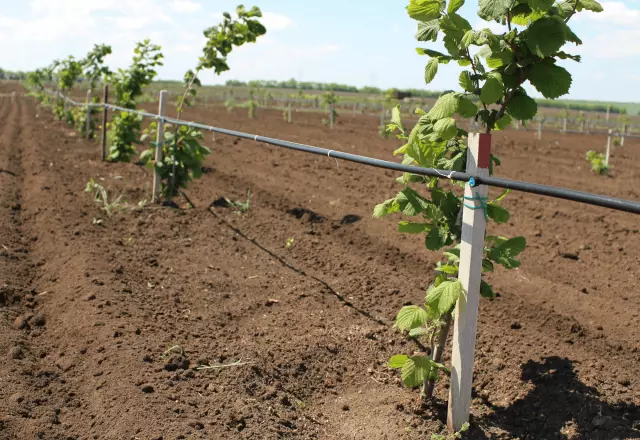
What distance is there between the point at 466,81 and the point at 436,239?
90 cm

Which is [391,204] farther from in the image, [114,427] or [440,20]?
[114,427]

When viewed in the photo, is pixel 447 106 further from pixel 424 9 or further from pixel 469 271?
pixel 469 271

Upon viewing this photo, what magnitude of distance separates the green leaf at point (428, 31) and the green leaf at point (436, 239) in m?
1.05

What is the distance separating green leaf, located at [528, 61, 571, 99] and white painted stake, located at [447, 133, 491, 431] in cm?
34

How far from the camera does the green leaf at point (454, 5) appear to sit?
10.3 feet

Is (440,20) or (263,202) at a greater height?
(440,20)

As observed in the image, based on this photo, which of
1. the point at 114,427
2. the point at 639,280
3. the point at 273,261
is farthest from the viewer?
the point at 273,261

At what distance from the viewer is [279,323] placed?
16.6ft

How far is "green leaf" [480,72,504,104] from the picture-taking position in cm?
308

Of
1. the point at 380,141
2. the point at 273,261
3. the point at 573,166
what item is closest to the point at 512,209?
the point at 273,261

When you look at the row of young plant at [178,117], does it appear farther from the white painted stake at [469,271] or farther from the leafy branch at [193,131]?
the white painted stake at [469,271]

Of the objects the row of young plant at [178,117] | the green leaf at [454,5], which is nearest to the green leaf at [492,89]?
the green leaf at [454,5]

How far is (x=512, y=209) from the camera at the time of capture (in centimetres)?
896

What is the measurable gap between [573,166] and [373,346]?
42.0 ft
